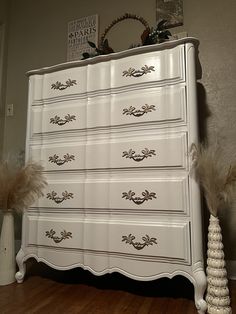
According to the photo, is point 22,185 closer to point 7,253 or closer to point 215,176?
point 7,253

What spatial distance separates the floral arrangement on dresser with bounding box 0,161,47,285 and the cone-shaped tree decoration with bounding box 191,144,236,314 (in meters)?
0.87

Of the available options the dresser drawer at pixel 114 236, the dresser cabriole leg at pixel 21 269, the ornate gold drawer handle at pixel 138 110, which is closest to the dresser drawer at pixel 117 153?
the ornate gold drawer handle at pixel 138 110

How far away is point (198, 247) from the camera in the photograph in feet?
3.61

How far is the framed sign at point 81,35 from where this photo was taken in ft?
6.86

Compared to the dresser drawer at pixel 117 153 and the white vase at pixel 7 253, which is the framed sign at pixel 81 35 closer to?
the dresser drawer at pixel 117 153

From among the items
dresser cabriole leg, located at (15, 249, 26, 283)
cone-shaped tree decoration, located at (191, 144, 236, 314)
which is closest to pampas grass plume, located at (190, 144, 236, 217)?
cone-shaped tree decoration, located at (191, 144, 236, 314)

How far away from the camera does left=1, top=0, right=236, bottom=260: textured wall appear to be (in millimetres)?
1670

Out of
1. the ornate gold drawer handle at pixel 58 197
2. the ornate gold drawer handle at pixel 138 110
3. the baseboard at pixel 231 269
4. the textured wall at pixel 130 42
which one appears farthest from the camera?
the textured wall at pixel 130 42

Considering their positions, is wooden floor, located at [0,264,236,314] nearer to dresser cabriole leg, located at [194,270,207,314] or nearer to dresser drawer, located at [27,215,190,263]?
dresser cabriole leg, located at [194,270,207,314]

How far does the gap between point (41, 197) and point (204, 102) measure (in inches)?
47.3

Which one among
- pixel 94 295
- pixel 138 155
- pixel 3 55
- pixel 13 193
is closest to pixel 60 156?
pixel 13 193

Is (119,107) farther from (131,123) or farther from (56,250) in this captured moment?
(56,250)

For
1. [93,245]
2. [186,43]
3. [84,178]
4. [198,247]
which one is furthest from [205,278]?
[186,43]

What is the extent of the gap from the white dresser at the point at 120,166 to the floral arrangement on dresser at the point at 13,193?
0.05m
